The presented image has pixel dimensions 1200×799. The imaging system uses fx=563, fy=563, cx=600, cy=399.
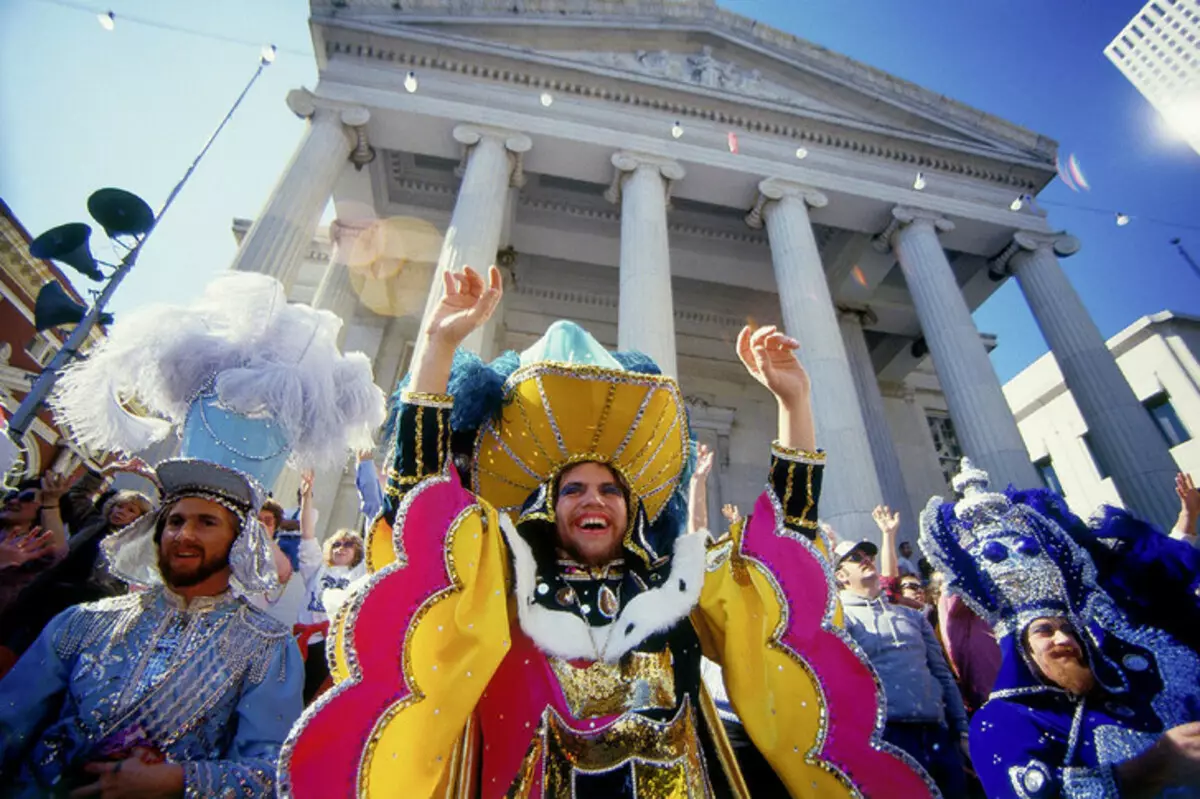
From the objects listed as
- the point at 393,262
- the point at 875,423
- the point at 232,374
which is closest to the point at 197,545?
the point at 232,374

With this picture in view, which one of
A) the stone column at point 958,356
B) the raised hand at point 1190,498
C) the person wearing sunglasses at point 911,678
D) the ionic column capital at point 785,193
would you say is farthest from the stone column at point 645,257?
the raised hand at point 1190,498

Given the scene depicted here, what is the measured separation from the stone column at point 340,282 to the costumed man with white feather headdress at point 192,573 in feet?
29.5

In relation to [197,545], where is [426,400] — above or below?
above

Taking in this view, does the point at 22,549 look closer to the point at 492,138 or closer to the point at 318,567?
the point at 318,567

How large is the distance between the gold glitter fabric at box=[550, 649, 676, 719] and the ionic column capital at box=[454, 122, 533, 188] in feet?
34.7

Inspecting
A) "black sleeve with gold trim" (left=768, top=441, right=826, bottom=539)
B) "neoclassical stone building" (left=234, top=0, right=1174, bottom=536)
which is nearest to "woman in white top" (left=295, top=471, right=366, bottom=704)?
A: "black sleeve with gold trim" (left=768, top=441, right=826, bottom=539)

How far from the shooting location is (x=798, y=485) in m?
2.04

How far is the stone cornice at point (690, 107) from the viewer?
1130 cm

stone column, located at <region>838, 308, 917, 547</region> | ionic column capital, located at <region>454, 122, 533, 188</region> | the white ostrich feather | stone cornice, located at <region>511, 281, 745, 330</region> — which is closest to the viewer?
the white ostrich feather

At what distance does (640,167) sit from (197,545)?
10.7 metres

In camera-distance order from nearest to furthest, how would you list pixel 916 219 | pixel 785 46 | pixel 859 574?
pixel 859 574 < pixel 916 219 < pixel 785 46

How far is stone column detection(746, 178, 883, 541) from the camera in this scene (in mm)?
7992

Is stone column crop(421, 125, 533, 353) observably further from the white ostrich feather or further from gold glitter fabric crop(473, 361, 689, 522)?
gold glitter fabric crop(473, 361, 689, 522)

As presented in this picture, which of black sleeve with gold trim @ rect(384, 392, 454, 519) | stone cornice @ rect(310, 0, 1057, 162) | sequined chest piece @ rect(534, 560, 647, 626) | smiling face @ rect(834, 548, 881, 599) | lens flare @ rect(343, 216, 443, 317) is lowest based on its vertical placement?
sequined chest piece @ rect(534, 560, 647, 626)
